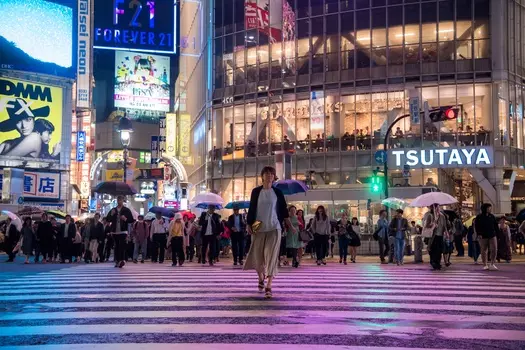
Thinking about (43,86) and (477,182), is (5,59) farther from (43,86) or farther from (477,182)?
(477,182)

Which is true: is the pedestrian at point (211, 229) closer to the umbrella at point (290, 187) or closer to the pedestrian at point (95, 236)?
the umbrella at point (290, 187)

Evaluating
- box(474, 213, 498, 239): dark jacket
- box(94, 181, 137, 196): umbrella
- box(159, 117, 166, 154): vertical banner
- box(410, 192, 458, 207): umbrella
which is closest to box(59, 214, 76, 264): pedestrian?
box(94, 181, 137, 196): umbrella

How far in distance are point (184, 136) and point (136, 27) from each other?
691 inches

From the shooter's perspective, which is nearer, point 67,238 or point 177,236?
point 177,236

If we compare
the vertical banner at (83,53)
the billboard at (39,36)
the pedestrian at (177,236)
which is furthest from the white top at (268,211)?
the vertical banner at (83,53)

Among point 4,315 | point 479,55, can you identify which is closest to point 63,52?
point 479,55

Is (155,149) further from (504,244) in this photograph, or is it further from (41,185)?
(504,244)

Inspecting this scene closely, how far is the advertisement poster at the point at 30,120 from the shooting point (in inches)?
1844

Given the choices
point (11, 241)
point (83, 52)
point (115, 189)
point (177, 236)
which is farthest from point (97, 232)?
point (83, 52)

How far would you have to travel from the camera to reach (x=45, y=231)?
22875 millimetres

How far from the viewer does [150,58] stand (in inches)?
2288

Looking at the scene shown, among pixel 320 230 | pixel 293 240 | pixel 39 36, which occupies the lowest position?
pixel 293 240

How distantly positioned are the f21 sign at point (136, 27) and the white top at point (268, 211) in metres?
36.6

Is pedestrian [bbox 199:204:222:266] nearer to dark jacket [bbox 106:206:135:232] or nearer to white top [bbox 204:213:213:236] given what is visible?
white top [bbox 204:213:213:236]
